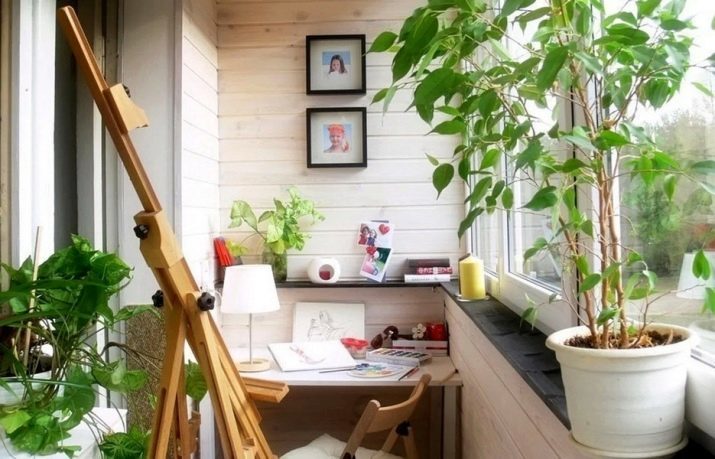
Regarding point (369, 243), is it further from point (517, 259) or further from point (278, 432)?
point (278, 432)

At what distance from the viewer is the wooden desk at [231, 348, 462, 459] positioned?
6.81 ft

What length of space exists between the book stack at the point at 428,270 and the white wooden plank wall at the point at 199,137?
0.95 meters

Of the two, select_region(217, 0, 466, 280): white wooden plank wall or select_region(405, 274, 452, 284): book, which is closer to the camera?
select_region(405, 274, 452, 284): book

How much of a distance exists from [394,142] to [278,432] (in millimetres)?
1561

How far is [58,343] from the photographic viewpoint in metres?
1.06

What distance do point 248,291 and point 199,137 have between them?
72 centimetres

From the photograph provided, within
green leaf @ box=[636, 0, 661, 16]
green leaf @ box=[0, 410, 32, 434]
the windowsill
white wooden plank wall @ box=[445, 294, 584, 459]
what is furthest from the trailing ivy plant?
green leaf @ box=[0, 410, 32, 434]

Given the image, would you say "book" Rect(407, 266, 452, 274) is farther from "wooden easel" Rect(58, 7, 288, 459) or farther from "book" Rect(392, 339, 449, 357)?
"wooden easel" Rect(58, 7, 288, 459)

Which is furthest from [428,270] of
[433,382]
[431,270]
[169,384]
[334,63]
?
[169,384]

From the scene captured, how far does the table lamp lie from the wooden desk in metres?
0.17

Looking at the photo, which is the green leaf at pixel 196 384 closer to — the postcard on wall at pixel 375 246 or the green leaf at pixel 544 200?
the green leaf at pixel 544 200

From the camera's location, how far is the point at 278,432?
102 inches

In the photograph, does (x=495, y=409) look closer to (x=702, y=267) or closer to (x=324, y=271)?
(x=702, y=267)

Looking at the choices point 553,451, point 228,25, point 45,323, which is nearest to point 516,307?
point 553,451
